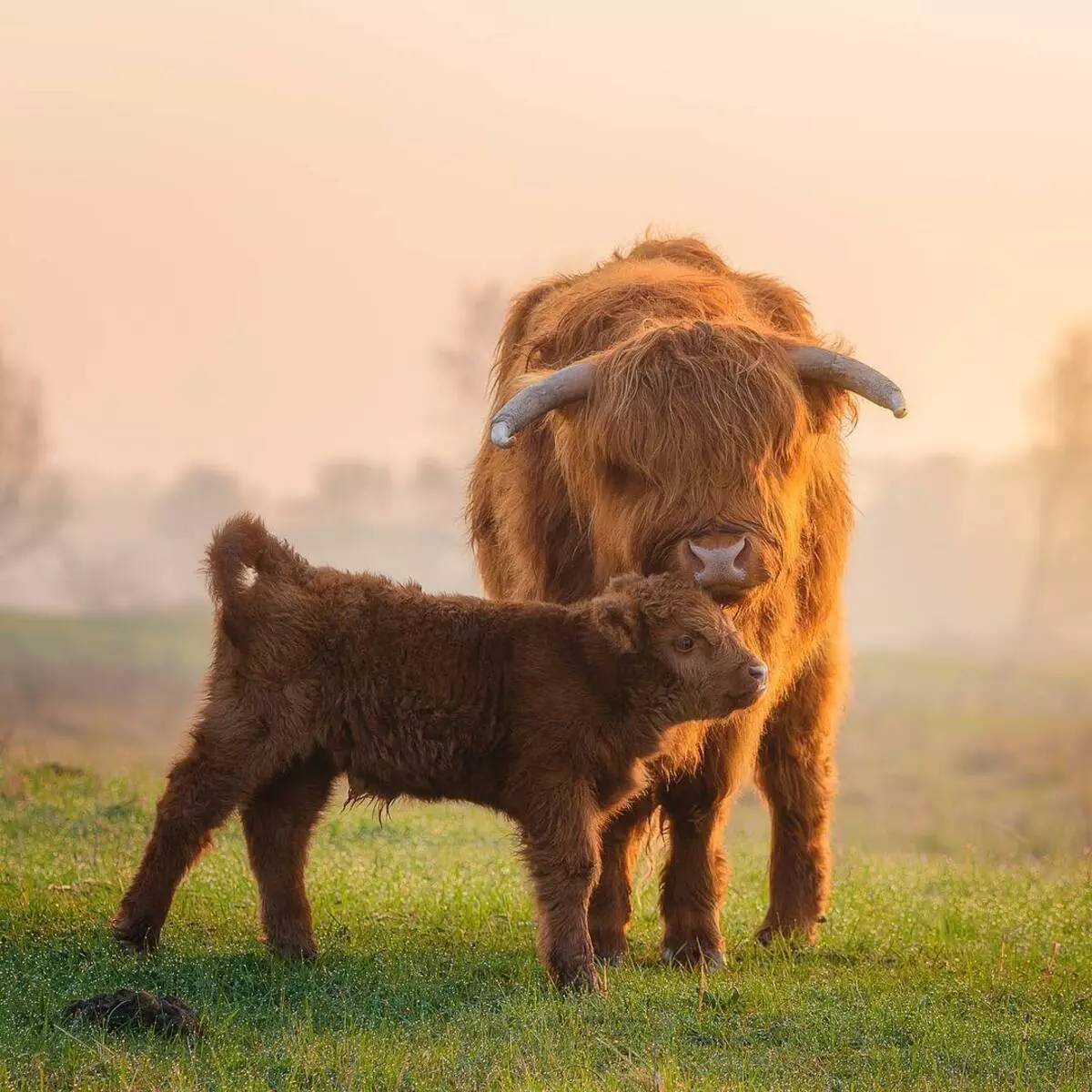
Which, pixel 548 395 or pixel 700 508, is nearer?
pixel 700 508

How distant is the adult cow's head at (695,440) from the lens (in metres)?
5.68

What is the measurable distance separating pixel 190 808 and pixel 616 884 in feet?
5.50

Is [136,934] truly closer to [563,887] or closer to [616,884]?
[563,887]

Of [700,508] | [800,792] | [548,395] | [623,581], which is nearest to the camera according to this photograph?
[623,581]

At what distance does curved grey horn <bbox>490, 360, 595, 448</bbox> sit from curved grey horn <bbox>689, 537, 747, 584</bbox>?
2.96 ft

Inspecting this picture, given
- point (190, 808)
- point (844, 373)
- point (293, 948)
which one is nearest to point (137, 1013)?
point (190, 808)

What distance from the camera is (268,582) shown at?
5.59 meters

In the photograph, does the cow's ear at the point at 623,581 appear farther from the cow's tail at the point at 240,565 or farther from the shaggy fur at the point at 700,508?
the cow's tail at the point at 240,565

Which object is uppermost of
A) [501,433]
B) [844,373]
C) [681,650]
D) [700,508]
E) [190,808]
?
[844,373]

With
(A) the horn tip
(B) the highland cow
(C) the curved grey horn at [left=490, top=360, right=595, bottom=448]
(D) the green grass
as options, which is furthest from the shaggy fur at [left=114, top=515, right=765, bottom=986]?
(C) the curved grey horn at [left=490, top=360, right=595, bottom=448]

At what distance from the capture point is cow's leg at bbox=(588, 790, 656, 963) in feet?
20.6

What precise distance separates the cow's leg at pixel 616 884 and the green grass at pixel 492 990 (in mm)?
177

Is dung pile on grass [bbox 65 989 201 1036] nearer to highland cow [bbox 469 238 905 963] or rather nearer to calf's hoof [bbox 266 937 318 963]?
calf's hoof [bbox 266 937 318 963]

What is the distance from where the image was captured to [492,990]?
17.9ft
